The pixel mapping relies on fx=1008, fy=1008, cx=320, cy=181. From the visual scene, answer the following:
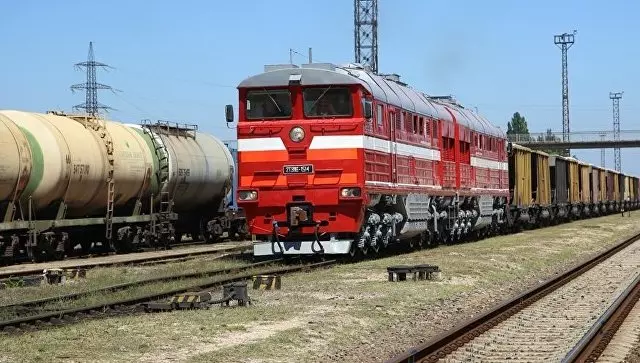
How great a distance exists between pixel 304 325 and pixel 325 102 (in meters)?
10.2

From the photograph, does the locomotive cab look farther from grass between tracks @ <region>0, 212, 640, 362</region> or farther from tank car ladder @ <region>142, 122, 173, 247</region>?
tank car ladder @ <region>142, 122, 173, 247</region>

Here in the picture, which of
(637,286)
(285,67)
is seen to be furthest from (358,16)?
(637,286)

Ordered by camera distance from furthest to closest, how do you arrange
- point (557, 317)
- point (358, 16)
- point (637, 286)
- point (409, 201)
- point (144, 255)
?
point (358, 16), point (144, 255), point (409, 201), point (637, 286), point (557, 317)

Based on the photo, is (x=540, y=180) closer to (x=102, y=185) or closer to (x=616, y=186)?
(x=102, y=185)

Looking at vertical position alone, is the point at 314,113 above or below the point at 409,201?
above

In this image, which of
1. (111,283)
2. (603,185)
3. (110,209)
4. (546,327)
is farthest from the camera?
(603,185)

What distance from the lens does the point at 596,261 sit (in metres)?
26.1

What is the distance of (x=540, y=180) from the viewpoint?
47938mm

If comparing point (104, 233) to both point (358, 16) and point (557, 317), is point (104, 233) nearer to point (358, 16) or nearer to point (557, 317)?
point (557, 317)

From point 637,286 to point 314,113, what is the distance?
7915 mm

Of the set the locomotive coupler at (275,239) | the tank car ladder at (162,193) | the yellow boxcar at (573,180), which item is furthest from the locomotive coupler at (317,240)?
the yellow boxcar at (573,180)

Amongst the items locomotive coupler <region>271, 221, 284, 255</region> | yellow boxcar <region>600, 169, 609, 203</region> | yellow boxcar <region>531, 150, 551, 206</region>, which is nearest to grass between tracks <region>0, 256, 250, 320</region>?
locomotive coupler <region>271, 221, 284, 255</region>

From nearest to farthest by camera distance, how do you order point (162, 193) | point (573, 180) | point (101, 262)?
point (101, 262)
point (162, 193)
point (573, 180)

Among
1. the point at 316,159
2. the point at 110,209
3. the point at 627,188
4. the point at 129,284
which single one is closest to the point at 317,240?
the point at 316,159
